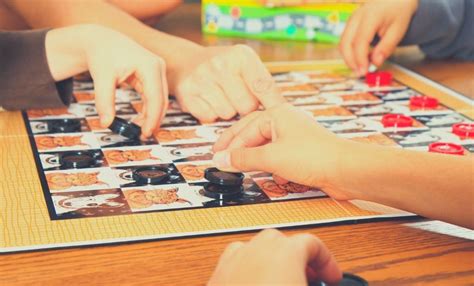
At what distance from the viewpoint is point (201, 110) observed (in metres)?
1.40

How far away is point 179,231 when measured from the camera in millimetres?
948

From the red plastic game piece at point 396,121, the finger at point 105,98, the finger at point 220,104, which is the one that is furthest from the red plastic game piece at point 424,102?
the finger at point 105,98

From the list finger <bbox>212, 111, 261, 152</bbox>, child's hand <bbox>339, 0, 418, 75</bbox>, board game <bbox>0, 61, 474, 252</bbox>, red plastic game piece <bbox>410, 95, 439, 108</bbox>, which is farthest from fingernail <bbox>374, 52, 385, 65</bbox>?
finger <bbox>212, 111, 261, 152</bbox>

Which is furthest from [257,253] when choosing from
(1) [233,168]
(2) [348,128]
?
(2) [348,128]

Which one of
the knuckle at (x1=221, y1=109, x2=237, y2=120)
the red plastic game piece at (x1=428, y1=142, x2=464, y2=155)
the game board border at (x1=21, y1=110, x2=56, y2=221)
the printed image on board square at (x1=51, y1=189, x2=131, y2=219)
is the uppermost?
the game board border at (x1=21, y1=110, x2=56, y2=221)

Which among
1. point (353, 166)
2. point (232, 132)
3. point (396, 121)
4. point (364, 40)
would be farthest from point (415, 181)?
point (364, 40)

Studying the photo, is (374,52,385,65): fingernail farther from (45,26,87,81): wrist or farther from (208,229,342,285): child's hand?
(208,229,342,285): child's hand

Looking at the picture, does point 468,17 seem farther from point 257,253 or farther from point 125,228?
point 257,253

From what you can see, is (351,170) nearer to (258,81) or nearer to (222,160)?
(222,160)

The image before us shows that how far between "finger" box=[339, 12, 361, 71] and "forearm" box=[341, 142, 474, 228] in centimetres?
72

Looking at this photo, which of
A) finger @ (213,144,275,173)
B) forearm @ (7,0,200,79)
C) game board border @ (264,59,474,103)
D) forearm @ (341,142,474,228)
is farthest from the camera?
game board border @ (264,59,474,103)

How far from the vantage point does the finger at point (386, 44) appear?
1.74 meters

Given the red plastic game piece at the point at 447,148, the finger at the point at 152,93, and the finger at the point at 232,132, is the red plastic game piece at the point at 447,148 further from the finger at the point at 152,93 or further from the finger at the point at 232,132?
the finger at the point at 152,93

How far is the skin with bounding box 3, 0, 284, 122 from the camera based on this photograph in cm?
→ 140
